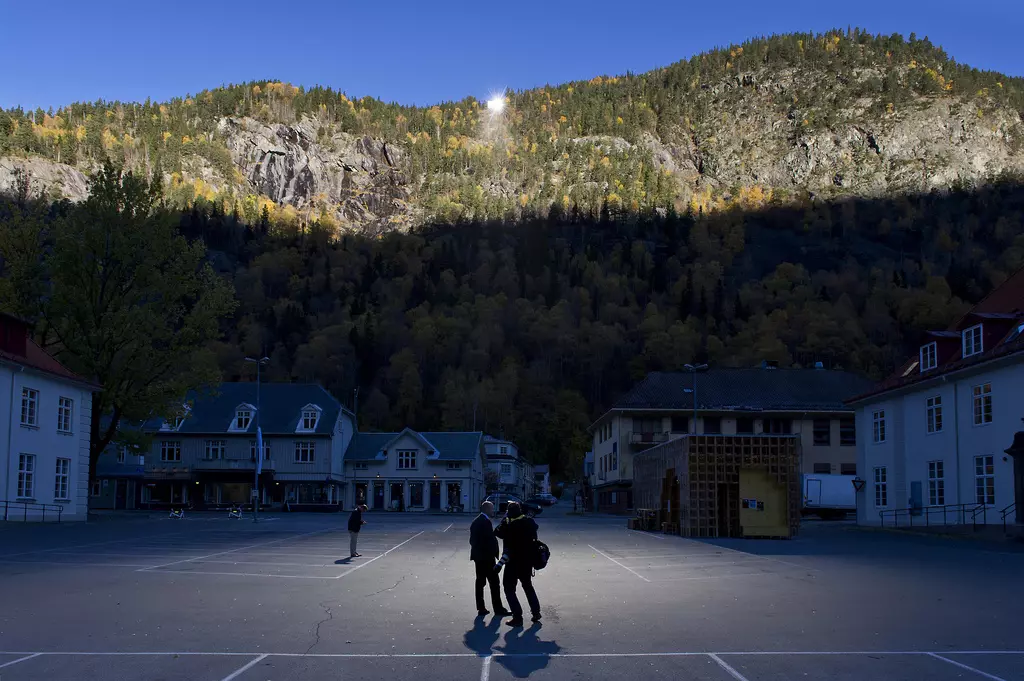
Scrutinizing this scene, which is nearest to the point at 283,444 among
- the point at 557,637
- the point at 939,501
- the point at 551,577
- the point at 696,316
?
the point at 939,501

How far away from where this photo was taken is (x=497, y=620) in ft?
43.4

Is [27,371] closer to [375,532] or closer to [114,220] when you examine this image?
[114,220]

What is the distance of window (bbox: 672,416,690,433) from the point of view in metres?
72.9

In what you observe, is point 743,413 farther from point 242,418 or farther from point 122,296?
point 122,296

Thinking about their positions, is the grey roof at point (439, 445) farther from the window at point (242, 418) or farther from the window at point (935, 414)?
the window at point (935, 414)

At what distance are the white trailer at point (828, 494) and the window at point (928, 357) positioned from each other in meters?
23.1

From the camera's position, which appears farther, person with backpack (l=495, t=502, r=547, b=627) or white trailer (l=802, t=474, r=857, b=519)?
white trailer (l=802, t=474, r=857, b=519)

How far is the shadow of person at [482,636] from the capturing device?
10942mm

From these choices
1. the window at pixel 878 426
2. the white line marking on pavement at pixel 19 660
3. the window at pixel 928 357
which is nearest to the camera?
the white line marking on pavement at pixel 19 660

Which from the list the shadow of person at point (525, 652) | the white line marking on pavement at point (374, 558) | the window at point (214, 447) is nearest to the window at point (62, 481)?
the white line marking on pavement at point (374, 558)

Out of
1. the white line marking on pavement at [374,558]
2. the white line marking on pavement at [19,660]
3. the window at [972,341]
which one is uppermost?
the window at [972,341]

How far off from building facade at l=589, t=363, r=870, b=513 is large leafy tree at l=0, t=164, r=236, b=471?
117ft

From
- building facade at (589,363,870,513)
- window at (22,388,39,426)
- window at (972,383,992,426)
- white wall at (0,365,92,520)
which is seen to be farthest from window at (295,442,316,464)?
window at (972,383,992,426)

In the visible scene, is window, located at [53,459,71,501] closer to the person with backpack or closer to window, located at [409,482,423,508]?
the person with backpack
